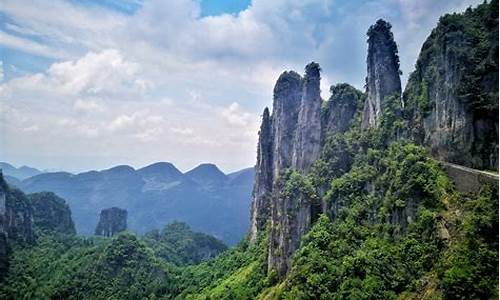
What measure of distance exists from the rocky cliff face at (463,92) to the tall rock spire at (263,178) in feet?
94.9

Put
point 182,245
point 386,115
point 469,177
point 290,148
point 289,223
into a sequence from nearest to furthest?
1. point 469,177
2. point 386,115
3. point 289,223
4. point 290,148
5. point 182,245

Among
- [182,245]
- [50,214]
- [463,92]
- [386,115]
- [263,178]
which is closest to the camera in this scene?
[463,92]

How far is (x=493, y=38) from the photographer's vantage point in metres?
29.4

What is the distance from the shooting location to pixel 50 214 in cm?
9794

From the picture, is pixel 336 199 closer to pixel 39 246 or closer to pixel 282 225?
pixel 282 225

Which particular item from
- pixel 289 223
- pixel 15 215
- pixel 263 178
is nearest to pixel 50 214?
pixel 15 215

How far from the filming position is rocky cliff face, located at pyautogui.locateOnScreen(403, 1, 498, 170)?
28.2 metres

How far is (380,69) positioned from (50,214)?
257 feet

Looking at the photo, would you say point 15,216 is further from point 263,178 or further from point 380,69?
point 380,69

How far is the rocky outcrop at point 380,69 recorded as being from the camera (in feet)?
138

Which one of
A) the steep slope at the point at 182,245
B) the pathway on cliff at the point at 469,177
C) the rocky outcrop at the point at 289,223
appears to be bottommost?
the steep slope at the point at 182,245

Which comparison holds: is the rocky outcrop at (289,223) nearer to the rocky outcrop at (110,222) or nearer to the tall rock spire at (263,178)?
the tall rock spire at (263,178)

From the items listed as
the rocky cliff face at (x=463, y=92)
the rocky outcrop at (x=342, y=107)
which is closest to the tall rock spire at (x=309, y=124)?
the rocky outcrop at (x=342, y=107)

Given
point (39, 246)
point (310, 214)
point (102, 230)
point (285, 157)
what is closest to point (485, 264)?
point (310, 214)
